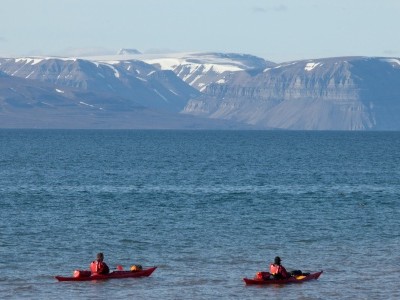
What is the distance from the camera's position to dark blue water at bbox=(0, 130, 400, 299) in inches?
1967

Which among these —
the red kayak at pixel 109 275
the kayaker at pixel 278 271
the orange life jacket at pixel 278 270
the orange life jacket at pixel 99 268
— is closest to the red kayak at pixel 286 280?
the kayaker at pixel 278 271

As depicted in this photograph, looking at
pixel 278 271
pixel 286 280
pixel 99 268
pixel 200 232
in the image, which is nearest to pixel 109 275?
pixel 99 268

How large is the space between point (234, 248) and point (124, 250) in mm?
6283

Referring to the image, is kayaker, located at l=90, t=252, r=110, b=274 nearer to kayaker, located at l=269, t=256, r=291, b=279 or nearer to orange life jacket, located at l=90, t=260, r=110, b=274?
orange life jacket, located at l=90, t=260, r=110, b=274

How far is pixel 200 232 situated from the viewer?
69.6m

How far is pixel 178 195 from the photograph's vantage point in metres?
99.7

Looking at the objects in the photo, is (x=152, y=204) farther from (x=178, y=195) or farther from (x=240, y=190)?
(x=240, y=190)

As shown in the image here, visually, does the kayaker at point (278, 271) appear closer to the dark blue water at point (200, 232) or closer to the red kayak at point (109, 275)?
the dark blue water at point (200, 232)

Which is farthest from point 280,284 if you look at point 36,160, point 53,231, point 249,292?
point 36,160

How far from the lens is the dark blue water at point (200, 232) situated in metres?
50.0

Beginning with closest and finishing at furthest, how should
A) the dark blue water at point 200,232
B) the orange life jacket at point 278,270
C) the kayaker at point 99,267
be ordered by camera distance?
the dark blue water at point 200,232 < the orange life jacket at point 278,270 < the kayaker at point 99,267

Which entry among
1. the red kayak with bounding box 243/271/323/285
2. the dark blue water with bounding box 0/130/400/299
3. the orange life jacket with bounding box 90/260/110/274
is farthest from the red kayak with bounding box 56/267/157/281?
the red kayak with bounding box 243/271/323/285

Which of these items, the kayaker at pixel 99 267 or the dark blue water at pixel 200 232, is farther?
the kayaker at pixel 99 267

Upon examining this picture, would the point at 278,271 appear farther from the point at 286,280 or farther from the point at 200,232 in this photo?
the point at 200,232
